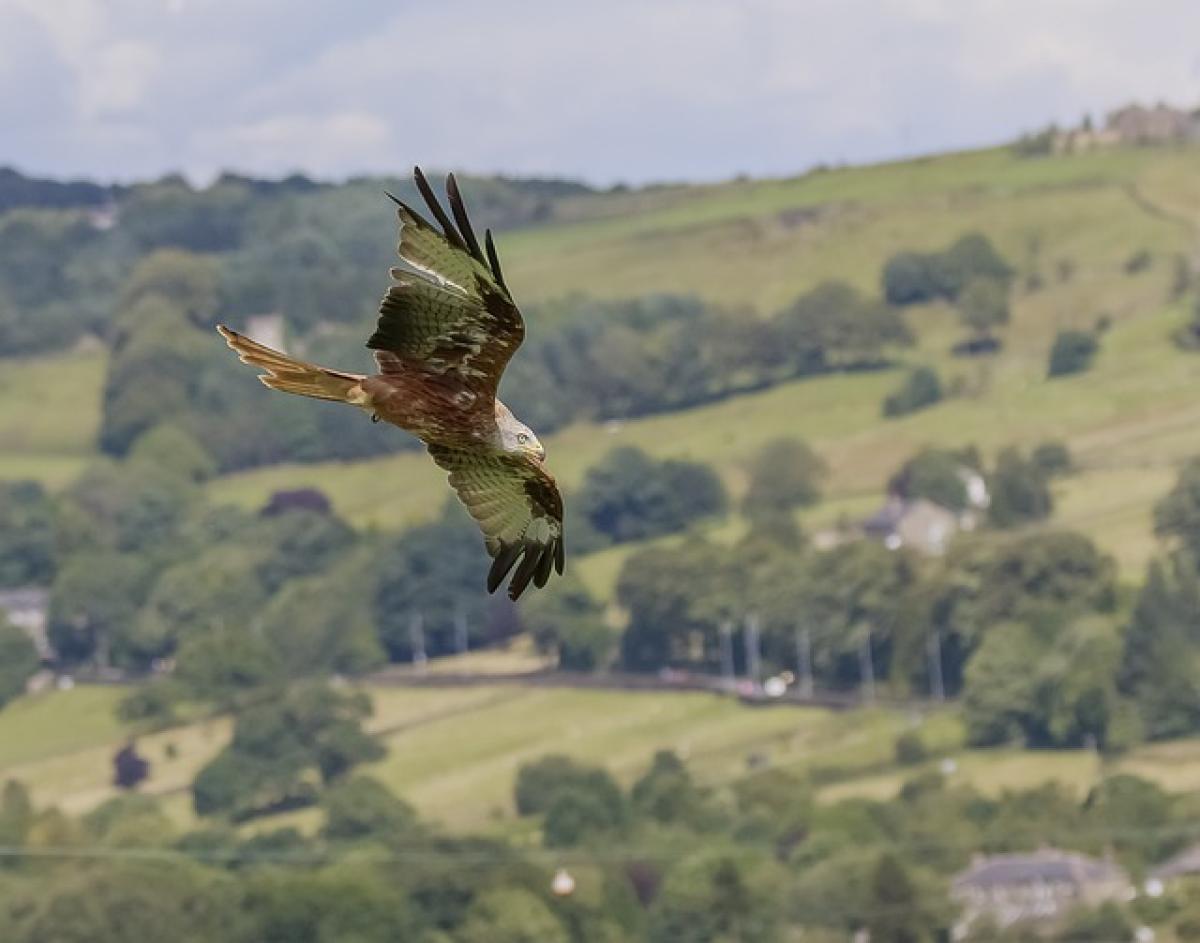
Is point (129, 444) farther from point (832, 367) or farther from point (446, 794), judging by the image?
point (446, 794)

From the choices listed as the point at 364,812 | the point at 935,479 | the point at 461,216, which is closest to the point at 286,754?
the point at 364,812

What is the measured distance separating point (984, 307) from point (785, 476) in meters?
34.1

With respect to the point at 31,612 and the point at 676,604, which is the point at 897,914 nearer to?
the point at 676,604

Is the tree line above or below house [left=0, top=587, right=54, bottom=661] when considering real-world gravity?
below

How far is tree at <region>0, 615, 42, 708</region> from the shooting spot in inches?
5600

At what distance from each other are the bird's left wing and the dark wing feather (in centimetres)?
151

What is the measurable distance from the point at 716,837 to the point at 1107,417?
190ft

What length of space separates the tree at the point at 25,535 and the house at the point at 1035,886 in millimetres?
90304

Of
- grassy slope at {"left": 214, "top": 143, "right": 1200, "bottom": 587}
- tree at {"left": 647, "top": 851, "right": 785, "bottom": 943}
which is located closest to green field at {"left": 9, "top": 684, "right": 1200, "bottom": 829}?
tree at {"left": 647, "top": 851, "right": 785, "bottom": 943}

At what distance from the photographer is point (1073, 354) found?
172 metres

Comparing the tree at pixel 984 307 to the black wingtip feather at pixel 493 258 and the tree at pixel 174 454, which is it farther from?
the black wingtip feather at pixel 493 258

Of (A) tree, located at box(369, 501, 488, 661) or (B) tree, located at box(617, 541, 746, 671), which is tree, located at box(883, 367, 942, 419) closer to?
(B) tree, located at box(617, 541, 746, 671)

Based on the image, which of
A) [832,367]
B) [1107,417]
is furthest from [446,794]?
[832,367]

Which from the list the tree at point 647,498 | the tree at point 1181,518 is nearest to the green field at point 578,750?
the tree at point 1181,518
